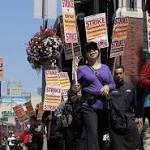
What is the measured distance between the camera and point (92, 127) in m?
8.91

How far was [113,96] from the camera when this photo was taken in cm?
901

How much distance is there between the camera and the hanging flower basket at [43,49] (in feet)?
60.6

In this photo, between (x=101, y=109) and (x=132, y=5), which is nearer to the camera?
(x=101, y=109)

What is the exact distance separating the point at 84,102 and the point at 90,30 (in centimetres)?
584

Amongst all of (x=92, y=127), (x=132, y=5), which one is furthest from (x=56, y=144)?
(x=132, y=5)

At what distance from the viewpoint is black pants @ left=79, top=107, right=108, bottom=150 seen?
8.91m

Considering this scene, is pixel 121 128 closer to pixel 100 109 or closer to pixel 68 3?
pixel 100 109

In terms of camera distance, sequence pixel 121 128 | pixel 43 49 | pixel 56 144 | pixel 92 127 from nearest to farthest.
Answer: pixel 92 127 → pixel 121 128 → pixel 56 144 → pixel 43 49

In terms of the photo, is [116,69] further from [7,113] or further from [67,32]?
[7,113]

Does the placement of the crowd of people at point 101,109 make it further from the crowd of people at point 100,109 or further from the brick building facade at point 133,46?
the brick building facade at point 133,46

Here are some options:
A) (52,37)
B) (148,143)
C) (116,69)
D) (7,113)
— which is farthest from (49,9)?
(7,113)

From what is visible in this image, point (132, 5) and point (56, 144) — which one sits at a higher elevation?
point (132, 5)

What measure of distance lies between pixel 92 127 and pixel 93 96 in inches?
15.4

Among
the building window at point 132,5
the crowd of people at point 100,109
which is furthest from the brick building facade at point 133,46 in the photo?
the crowd of people at point 100,109
